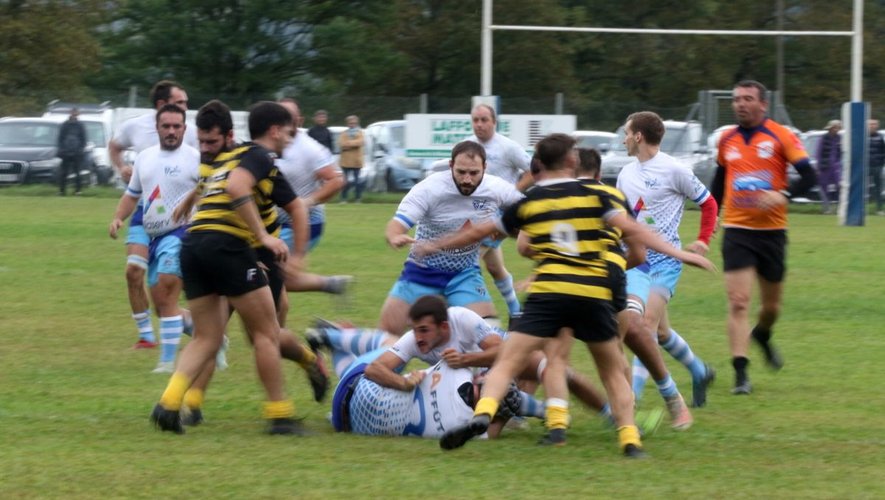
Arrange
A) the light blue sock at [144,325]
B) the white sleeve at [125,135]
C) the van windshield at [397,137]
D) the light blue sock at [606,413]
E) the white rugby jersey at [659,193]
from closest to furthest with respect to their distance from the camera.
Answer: the light blue sock at [606,413] < the white rugby jersey at [659,193] < the light blue sock at [144,325] < the white sleeve at [125,135] < the van windshield at [397,137]

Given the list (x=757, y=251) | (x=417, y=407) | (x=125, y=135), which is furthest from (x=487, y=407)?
(x=125, y=135)

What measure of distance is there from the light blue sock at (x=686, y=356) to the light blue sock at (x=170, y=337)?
3.14 meters

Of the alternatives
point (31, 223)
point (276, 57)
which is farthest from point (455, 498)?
point (276, 57)

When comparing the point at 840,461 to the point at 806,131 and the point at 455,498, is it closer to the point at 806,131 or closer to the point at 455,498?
the point at 455,498

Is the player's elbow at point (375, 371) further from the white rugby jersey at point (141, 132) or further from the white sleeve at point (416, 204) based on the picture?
the white rugby jersey at point (141, 132)

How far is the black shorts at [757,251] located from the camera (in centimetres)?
916

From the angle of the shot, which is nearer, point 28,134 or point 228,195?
point 228,195

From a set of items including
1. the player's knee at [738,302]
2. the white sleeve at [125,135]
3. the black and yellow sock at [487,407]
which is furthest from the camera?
the white sleeve at [125,135]

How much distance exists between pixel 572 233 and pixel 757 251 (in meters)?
2.93

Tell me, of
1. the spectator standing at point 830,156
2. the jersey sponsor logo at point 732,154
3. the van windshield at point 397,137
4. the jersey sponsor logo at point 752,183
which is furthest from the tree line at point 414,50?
the jersey sponsor logo at point 752,183

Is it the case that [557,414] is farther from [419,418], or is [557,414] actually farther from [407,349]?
[407,349]

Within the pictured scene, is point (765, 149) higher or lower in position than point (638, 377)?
higher

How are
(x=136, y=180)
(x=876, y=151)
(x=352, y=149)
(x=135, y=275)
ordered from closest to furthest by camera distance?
1. (x=136, y=180)
2. (x=135, y=275)
3. (x=876, y=151)
4. (x=352, y=149)

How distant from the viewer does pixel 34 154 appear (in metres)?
30.3
